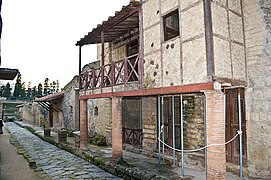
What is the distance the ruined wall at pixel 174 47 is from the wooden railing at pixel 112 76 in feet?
3.37

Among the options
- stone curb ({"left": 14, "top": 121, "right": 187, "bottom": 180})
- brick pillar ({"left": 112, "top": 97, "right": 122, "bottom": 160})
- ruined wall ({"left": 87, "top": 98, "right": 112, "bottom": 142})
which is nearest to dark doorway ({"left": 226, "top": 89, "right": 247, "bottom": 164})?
stone curb ({"left": 14, "top": 121, "right": 187, "bottom": 180})

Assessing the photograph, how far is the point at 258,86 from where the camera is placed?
6555 millimetres

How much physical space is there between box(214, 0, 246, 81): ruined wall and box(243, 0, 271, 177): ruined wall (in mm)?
226

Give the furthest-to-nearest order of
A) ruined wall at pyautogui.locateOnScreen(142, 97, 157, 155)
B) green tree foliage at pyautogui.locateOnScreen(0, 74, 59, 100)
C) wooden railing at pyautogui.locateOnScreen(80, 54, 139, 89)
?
green tree foliage at pyautogui.locateOnScreen(0, 74, 59, 100) → ruined wall at pyautogui.locateOnScreen(142, 97, 157, 155) → wooden railing at pyautogui.locateOnScreen(80, 54, 139, 89)

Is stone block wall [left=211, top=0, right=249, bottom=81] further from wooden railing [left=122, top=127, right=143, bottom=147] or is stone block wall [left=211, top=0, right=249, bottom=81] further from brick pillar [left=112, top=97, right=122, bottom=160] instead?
wooden railing [left=122, top=127, right=143, bottom=147]

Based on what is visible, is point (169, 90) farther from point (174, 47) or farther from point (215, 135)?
point (215, 135)

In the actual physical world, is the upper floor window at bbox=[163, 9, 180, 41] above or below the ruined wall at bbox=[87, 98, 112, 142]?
above

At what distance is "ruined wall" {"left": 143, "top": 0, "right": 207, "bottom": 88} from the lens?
19.0 feet

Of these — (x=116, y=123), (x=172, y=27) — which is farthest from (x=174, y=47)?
(x=116, y=123)

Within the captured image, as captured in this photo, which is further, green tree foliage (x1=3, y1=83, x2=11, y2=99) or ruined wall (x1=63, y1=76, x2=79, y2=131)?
green tree foliage (x1=3, y1=83, x2=11, y2=99)

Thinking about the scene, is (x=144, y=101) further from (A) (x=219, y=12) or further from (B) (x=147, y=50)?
(A) (x=219, y=12)

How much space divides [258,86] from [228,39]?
1.61 m

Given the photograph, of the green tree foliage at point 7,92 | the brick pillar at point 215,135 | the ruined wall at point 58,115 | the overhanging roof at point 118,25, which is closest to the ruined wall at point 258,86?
the brick pillar at point 215,135

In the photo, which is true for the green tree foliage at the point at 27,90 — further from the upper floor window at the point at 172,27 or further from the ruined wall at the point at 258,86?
the ruined wall at the point at 258,86
